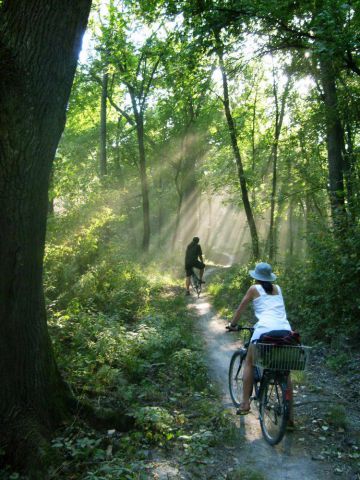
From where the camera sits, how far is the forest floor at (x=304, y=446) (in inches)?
184

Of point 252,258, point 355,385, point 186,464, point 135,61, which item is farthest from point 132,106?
point 186,464

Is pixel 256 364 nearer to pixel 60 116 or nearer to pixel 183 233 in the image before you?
pixel 60 116

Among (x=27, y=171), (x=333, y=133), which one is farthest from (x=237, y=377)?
(x=333, y=133)

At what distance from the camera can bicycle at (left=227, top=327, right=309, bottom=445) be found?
514cm

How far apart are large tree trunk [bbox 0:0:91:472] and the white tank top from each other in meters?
2.82

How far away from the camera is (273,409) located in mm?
5461

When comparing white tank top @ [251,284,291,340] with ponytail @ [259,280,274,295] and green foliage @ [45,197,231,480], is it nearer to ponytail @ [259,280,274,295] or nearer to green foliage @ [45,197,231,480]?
ponytail @ [259,280,274,295]

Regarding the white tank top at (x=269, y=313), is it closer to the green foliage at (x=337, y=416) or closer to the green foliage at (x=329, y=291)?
the green foliage at (x=337, y=416)

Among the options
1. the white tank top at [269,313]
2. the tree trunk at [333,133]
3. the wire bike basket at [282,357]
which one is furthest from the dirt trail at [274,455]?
the tree trunk at [333,133]

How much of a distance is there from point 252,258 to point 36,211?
48.4 feet

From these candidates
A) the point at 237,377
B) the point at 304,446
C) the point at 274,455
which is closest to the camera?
the point at 274,455

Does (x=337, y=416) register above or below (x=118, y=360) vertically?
below

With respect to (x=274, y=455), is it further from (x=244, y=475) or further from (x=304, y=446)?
(x=244, y=475)

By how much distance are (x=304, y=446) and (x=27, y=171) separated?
472cm
